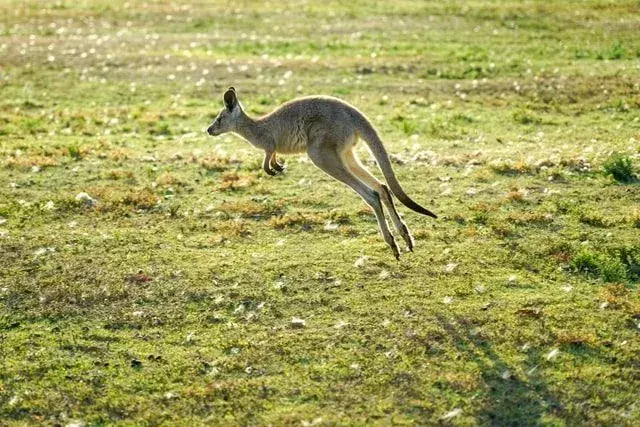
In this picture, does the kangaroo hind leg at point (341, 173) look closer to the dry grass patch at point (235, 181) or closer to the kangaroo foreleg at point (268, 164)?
the kangaroo foreleg at point (268, 164)

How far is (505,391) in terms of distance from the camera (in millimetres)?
8375

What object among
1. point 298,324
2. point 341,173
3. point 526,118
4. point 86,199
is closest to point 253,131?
point 341,173

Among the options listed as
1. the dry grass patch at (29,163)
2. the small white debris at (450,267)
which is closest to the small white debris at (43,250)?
the dry grass patch at (29,163)

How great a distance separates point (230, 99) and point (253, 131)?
0.55 metres

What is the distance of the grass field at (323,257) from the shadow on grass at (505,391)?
21 millimetres

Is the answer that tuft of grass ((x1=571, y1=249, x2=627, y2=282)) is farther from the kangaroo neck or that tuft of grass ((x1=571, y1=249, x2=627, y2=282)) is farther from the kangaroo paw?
the kangaroo neck

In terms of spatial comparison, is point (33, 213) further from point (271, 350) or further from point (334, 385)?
point (334, 385)

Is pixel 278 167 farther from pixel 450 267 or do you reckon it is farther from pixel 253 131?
pixel 450 267

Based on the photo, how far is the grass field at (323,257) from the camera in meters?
8.52

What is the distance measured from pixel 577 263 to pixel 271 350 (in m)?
Answer: 4.02

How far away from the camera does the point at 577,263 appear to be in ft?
Result: 36.5

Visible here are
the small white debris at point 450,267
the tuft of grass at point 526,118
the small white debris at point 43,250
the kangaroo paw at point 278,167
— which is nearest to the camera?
the small white debris at point 450,267

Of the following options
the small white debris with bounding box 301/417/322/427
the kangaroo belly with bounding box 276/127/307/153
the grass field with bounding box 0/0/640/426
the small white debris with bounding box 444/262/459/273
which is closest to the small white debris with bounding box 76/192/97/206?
the grass field with bounding box 0/0/640/426

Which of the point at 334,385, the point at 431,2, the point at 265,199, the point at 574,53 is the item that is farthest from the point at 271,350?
the point at 431,2
